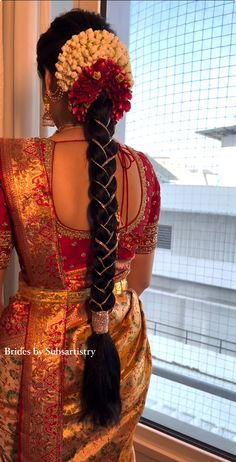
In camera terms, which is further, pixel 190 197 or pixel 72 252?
pixel 190 197

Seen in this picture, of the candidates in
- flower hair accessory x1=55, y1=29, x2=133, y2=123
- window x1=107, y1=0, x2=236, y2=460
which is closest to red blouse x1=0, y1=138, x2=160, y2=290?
flower hair accessory x1=55, y1=29, x2=133, y2=123

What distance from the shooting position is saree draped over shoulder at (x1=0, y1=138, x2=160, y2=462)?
0.73 meters

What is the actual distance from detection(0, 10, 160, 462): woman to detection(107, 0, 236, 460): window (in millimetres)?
419

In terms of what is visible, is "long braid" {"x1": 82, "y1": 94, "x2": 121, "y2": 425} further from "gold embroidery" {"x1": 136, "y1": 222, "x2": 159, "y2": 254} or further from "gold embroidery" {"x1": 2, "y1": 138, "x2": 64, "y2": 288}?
"gold embroidery" {"x1": 136, "y1": 222, "x2": 159, "y2": 254}

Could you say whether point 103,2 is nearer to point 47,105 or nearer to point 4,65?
point 4,65

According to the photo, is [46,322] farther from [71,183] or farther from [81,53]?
[81,53]

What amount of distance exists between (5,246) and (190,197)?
0.69 m

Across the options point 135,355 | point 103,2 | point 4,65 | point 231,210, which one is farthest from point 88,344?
point 103,2

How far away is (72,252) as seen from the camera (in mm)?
759

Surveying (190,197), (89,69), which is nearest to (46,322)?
(89,69)

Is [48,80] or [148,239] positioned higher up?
[48,80]

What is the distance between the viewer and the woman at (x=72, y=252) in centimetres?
73

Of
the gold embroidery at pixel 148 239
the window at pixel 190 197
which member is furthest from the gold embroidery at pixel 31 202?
the window at pixel 190 197

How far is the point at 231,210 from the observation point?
3.79ft
